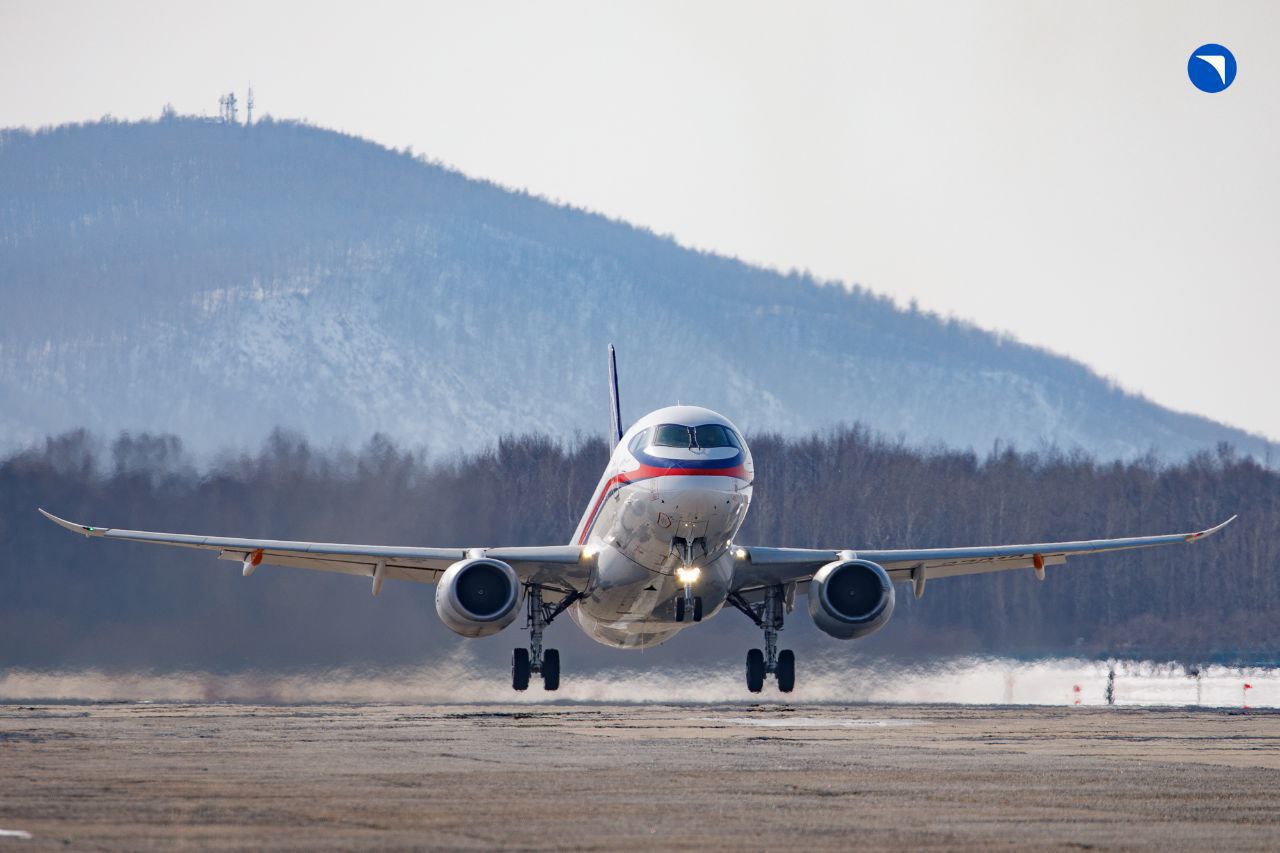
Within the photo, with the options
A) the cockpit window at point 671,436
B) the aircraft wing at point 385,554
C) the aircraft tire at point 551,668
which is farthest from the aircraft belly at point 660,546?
the aircraft tire at point 551,668

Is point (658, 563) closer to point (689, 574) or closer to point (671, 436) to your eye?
point (689, 574)

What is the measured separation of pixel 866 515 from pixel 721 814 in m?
73.2

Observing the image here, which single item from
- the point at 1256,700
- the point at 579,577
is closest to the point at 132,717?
the point at 579,577

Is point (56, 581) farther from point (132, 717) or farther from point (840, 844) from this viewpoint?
point (840, 844)

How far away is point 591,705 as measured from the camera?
2063 inches

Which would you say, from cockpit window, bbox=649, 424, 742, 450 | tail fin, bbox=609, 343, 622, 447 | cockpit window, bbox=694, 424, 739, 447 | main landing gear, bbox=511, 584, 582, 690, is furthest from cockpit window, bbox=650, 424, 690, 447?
tail fin, bbox=609, 343, 622, 447

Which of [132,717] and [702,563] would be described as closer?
[702,563]

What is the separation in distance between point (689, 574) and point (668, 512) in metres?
1.81

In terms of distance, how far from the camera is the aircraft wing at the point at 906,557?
36.9 m

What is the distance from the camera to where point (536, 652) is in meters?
38.3

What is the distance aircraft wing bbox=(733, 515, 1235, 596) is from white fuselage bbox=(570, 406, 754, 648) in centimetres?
151

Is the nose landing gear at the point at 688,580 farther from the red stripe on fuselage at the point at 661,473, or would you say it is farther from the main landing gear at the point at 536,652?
the main landing gear at the point at 536,652

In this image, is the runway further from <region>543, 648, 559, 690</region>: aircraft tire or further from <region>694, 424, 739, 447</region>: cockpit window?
<region>694, 424, 739, 447</region>: cockpit window

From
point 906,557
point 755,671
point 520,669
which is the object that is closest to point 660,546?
point 755,671
